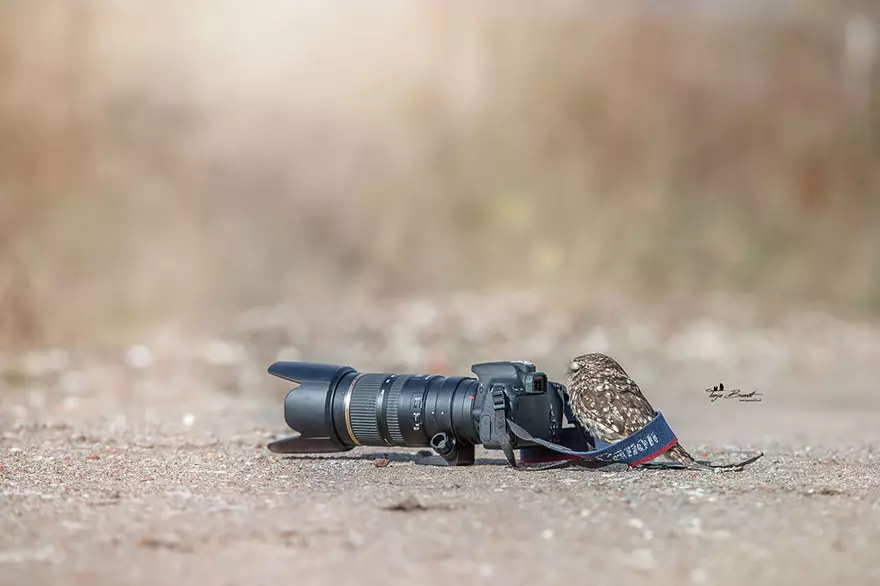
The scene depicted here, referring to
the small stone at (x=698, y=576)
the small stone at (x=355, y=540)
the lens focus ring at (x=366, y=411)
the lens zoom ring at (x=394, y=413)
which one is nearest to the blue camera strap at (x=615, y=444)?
the lens zoom ring at (x=394, y=413)

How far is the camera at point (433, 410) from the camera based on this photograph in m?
5.74

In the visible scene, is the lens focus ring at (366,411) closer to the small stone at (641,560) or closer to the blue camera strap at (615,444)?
the blue camera strap at (615,444)

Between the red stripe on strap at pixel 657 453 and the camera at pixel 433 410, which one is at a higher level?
the camera at pixel 433 410

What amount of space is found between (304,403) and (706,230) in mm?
17146

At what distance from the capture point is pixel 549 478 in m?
5.73

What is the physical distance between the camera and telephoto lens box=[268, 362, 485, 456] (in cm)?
587

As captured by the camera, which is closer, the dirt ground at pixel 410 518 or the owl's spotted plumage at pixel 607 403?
the dirt ground at pixel 410 518

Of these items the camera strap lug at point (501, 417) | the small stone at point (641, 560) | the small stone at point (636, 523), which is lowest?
the small stone at point (641, 560)

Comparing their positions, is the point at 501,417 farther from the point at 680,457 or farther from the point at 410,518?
the point at 410,518

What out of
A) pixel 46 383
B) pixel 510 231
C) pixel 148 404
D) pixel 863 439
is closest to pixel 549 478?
pixel 863 439

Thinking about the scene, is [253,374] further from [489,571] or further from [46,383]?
[489,571]

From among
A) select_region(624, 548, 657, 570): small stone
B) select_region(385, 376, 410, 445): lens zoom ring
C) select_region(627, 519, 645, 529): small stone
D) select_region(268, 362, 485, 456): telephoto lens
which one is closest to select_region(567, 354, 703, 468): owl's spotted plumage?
select_region(268, 362, 485, 456): telephoto lens

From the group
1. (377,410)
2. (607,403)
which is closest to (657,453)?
(607,403)

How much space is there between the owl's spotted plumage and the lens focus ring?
1.09 meters
